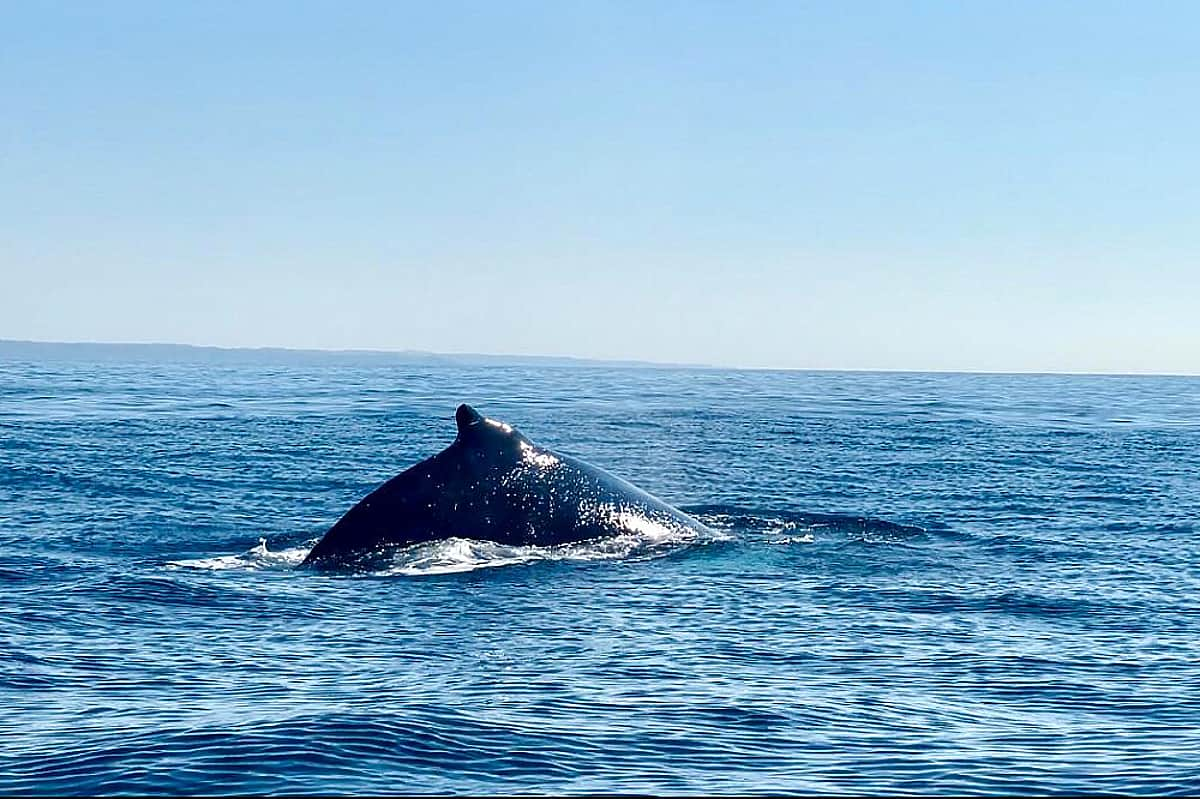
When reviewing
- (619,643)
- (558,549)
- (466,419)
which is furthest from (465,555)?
(619,643)

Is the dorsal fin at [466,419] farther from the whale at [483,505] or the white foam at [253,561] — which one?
the white foam at [253,561]

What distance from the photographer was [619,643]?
1130cm

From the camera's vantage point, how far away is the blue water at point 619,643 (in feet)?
26.6

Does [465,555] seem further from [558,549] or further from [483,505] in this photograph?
[558,549]

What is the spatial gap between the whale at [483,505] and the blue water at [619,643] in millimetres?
260

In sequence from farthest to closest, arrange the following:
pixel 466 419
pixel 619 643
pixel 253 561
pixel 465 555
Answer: pixel 253 561 → pixel 466 419 → pixel 465 555 → pixel 619 643

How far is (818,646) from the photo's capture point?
1135 centimetres

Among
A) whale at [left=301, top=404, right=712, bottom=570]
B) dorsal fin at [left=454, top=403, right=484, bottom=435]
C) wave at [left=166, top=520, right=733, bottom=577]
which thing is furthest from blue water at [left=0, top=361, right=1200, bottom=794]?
dorsal fin at [left=454, top=403, right=484, bottom=435]

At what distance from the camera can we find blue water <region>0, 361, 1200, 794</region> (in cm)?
811

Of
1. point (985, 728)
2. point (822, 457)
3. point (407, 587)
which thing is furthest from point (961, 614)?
point (822, 457)

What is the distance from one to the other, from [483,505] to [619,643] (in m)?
3.96

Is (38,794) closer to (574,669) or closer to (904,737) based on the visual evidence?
(574,669)

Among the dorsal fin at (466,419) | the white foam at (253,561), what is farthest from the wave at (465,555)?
the dorsal fin at (466,419)

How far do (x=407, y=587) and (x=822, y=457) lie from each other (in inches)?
687
